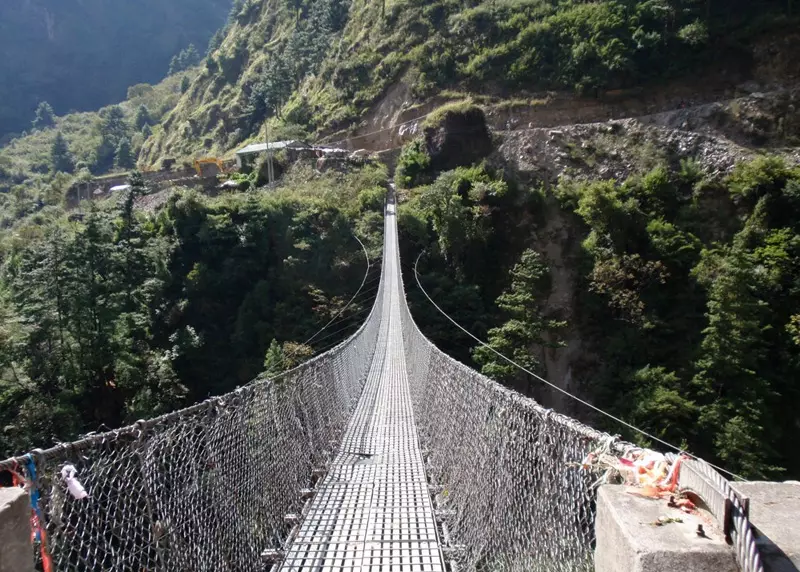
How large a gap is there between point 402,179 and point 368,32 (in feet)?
34.6

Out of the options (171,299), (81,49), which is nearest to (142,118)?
(81,49)

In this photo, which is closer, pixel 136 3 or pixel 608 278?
pixel 608 278

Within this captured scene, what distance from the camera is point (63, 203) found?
73.3ft

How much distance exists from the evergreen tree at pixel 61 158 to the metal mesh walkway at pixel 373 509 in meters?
41.7

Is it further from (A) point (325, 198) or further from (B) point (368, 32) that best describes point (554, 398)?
(B) point (368, 32)

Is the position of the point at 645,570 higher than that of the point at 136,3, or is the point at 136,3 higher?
the point at 136,3

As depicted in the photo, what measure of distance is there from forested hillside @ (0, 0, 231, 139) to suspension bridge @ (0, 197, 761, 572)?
217 feet

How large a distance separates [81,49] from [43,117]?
46.1 ft

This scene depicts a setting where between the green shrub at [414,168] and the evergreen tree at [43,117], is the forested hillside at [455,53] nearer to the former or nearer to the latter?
the green shrub at [414,168]

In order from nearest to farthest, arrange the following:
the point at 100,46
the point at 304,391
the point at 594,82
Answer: the point at 304,391 < the point at 594,82 < the point at 100,46

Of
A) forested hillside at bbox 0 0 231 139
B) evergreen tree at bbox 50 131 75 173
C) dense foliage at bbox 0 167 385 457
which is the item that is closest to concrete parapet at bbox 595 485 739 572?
dense foliage at bbox 0 167 385 457

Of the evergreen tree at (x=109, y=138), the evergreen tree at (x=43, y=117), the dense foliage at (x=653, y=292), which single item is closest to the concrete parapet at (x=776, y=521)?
the dense foliage at (x=653, y=292)

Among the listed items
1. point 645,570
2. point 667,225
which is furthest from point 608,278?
point 645,570

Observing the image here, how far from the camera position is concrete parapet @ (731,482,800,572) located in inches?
25.2
